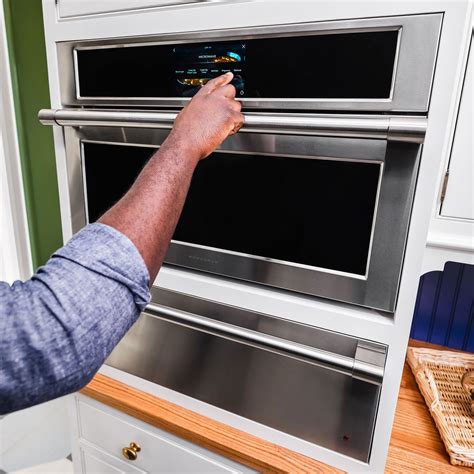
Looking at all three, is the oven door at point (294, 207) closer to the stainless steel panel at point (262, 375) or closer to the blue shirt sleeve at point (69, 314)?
the stainless steel panel at point (262, 375)

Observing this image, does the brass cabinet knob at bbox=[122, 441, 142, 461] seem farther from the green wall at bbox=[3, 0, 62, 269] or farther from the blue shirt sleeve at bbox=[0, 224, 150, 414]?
the green wall at bbox=[3, 0, 62, 269]

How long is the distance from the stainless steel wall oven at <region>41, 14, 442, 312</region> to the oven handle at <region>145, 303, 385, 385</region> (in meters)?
0.09

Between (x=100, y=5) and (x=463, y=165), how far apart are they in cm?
74

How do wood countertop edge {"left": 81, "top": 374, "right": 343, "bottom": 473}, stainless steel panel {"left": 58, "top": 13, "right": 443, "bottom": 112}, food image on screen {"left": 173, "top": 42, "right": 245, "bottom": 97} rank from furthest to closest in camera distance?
1. wood countertop edge {"left": 81, "top": 374, "right": 343, "bottom": 473}
2. food image on screen {"left": 173, "top": 42, "right": 245, "bottom": 97}
3. stainless steel panel {"left": 58, "top": 13, "right": 443, "bottom": 112}

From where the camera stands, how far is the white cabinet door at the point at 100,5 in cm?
63

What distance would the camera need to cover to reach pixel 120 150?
727mm

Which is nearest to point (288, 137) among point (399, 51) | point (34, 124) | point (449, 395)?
point (399, 51)

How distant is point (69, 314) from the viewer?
36 cm

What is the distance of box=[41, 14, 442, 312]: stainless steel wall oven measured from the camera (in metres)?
0.51

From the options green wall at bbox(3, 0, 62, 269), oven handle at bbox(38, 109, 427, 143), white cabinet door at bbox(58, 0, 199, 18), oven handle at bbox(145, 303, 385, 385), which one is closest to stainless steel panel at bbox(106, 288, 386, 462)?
oven handle at bbox(145, 303, 385, 385)

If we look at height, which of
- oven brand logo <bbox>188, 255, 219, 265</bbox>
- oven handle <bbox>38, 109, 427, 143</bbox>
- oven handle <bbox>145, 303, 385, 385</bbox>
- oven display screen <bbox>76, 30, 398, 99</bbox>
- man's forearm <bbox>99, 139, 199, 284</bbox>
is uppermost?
oven display screen <bbox>76, 30, 398, 99</bbox>

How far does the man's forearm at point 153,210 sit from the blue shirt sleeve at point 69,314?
14 millimetres

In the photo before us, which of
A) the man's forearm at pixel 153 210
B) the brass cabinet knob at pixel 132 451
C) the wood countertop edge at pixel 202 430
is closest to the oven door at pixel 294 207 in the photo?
the man's forearm at pixel 153 210

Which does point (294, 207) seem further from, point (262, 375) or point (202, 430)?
point (202, 430)
